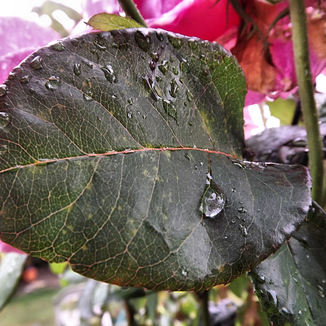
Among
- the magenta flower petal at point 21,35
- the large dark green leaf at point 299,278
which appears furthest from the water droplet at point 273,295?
the magenta flower petal at point 21,35

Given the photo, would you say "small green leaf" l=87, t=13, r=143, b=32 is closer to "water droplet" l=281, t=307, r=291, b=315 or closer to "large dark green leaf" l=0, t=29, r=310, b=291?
"large dark green leaf" l=0, t=29, r=310, b=291

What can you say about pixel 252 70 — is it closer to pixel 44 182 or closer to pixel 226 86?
pixel 226 86

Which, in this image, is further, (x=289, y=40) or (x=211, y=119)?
(x=289, y=40)

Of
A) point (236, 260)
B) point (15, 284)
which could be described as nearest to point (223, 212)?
point (236, 260)

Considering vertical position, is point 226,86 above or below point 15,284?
above

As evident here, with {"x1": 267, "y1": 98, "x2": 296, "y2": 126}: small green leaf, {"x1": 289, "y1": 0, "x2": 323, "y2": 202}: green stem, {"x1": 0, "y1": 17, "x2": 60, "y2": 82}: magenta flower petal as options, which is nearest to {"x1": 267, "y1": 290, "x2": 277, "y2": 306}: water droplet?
{"x1": 289, "y1": 0, "x2": 323, "y2": 202}: green stem

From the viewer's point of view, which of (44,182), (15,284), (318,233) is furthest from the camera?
(15,284)
